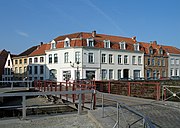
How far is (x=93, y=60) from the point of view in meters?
44.9

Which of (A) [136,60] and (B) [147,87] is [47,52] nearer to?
(A) [136,60]

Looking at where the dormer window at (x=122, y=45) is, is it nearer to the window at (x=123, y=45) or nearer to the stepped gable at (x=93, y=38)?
the window at (x=123, y=45)

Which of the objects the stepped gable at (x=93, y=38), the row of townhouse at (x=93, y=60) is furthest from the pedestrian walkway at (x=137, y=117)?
the stepped gable at (x=93, y=38)

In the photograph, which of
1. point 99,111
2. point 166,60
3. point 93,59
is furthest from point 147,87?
point 166,60

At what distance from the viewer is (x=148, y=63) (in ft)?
181

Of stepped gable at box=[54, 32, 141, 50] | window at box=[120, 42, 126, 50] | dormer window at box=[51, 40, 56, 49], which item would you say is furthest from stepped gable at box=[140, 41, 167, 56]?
dormer window at box=[51, 40, 56, 49]

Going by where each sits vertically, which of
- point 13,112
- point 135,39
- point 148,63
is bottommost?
point 13,112

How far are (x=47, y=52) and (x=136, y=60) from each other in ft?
64.5

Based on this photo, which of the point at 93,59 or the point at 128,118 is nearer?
the point at 128,118

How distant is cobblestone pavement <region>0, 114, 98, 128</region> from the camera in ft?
29.2

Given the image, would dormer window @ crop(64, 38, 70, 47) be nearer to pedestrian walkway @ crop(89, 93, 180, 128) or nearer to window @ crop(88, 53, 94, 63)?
window @ crop(88, 53, 94, 63)

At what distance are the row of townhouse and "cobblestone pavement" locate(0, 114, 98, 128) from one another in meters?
31.8

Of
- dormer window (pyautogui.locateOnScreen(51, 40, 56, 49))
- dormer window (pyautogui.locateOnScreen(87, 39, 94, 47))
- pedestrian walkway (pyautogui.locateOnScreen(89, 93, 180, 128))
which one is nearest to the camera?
pedestrian walkway (pyautogui.locateOnScreen(89, 93, 180, 128))

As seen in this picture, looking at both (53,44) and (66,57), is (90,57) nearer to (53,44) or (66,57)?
(66,57)
